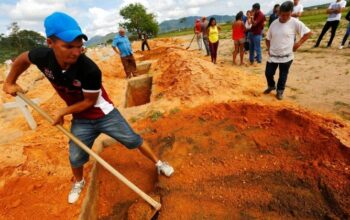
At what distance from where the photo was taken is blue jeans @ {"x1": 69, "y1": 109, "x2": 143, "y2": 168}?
7.88ft

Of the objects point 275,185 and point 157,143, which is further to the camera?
point 157,143

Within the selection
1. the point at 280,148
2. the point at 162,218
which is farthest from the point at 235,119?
the point at 162,218

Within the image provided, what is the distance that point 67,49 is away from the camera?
1855 mm

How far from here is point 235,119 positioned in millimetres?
3707

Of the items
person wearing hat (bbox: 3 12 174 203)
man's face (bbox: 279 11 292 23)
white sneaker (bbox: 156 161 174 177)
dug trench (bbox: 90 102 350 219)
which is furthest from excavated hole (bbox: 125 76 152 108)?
person wearing hat (bbox: 3 12 174 203)

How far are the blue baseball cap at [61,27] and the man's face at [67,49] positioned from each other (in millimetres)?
46

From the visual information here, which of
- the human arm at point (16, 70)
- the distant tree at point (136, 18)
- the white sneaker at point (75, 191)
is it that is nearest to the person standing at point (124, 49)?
the human arm at point (16, 70)

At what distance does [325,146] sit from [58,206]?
10.4 feet

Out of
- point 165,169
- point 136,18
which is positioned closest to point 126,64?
point 165,169

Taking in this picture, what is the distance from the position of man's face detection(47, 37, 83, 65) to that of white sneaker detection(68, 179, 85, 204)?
5.15 feet

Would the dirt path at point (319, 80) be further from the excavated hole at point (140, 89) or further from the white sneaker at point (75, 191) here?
the white sneaker at point (75, 191)

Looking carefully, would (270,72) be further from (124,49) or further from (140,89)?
(124,49)

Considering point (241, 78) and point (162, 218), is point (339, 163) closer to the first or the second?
point (162, 218)

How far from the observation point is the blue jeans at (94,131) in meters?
2.40
